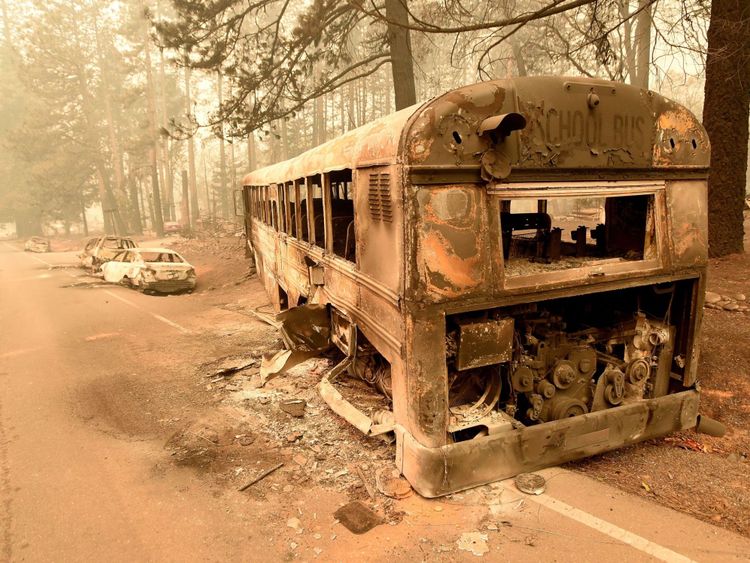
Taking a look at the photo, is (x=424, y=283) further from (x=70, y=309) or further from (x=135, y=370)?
(x=70, y=309)

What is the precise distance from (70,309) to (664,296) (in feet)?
39.7

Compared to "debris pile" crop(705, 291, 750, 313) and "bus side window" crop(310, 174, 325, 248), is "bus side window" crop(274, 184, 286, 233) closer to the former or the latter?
"bus side window" crop(310, 174, 325, 248)

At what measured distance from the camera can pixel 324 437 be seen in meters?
4.77

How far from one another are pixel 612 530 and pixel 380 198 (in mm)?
2867

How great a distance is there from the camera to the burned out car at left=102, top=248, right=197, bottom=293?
45.4 ft

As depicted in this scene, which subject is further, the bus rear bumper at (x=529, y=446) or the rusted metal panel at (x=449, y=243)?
the bus rear bumper at (x=529, y=446)

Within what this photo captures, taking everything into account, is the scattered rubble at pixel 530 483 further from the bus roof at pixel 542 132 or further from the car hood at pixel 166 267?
the car hood at pixel 166 267

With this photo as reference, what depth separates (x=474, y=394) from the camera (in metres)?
4.30

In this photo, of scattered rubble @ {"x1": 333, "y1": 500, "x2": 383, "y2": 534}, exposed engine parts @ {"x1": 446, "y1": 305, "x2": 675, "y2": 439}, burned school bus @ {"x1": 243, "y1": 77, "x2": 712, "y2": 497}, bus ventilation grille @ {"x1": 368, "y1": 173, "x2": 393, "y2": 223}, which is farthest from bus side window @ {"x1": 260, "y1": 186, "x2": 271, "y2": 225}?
scattered rubble @ {"x1": 333, "y1": 500, "x2": 383, "y2": 534}

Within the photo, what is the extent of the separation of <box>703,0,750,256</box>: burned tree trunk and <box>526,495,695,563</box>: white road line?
6.55 m

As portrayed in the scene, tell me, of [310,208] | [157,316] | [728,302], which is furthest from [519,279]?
[157,316]

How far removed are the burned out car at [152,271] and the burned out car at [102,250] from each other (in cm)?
250

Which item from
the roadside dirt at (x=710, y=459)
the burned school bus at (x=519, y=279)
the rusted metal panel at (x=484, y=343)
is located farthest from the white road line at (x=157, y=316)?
the roadside dirt at (x=710, y=459)

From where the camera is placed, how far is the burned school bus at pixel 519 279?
135 inches
